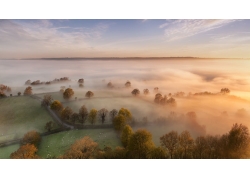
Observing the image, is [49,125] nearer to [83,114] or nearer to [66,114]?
[66,114]

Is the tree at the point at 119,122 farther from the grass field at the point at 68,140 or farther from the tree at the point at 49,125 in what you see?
the tree at the point at 49,125

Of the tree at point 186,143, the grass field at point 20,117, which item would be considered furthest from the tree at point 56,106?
the tree at point 186,143

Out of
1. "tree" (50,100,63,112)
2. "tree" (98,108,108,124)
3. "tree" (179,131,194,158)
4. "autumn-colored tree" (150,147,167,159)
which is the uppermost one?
"tree" (50,100,63,112)

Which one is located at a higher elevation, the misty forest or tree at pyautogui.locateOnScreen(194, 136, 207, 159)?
the misty forest

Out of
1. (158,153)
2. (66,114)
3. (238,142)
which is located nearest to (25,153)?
(66,114)

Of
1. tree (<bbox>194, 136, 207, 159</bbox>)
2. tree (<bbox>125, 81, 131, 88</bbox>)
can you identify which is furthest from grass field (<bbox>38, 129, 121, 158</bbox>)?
tree (<bbox>194, 136, 207, 159</bbox>)

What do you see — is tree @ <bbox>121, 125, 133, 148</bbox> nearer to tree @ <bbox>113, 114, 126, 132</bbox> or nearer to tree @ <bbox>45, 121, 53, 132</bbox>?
tree @ <bbox>113, 114, 126, 132</bbox>
